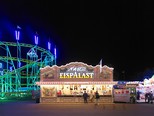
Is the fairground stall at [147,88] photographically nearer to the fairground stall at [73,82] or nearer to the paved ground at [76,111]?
the fairground stall at [73,82]

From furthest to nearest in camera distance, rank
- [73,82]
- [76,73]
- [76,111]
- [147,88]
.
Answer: [147,88]
[76,73]
[73,82]
[76,111]

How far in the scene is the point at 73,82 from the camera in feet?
137

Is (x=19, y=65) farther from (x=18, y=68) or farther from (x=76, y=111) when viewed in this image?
(x=76, y=111)

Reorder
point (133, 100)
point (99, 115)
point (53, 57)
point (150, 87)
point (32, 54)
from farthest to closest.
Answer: point (53, 57) < point (32, 54) < point (150, 87) < point (133, 100) < point (99, 115)

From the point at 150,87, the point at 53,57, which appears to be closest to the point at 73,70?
the point at 150,87

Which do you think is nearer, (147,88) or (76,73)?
(76,73)

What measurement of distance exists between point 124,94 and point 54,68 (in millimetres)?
8703

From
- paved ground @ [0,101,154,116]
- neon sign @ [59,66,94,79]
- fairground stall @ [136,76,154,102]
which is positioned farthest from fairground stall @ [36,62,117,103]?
paved ground @ [0,101,154,116]

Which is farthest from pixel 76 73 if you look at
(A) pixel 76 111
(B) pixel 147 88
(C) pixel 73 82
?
(A) pixel 76 111

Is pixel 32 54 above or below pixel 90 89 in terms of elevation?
above

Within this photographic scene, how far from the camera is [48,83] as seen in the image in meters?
41.4

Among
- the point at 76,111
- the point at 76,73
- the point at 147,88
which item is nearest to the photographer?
the point at 76,111

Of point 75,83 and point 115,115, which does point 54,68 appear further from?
point 115,115

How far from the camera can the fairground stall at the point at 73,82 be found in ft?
136
